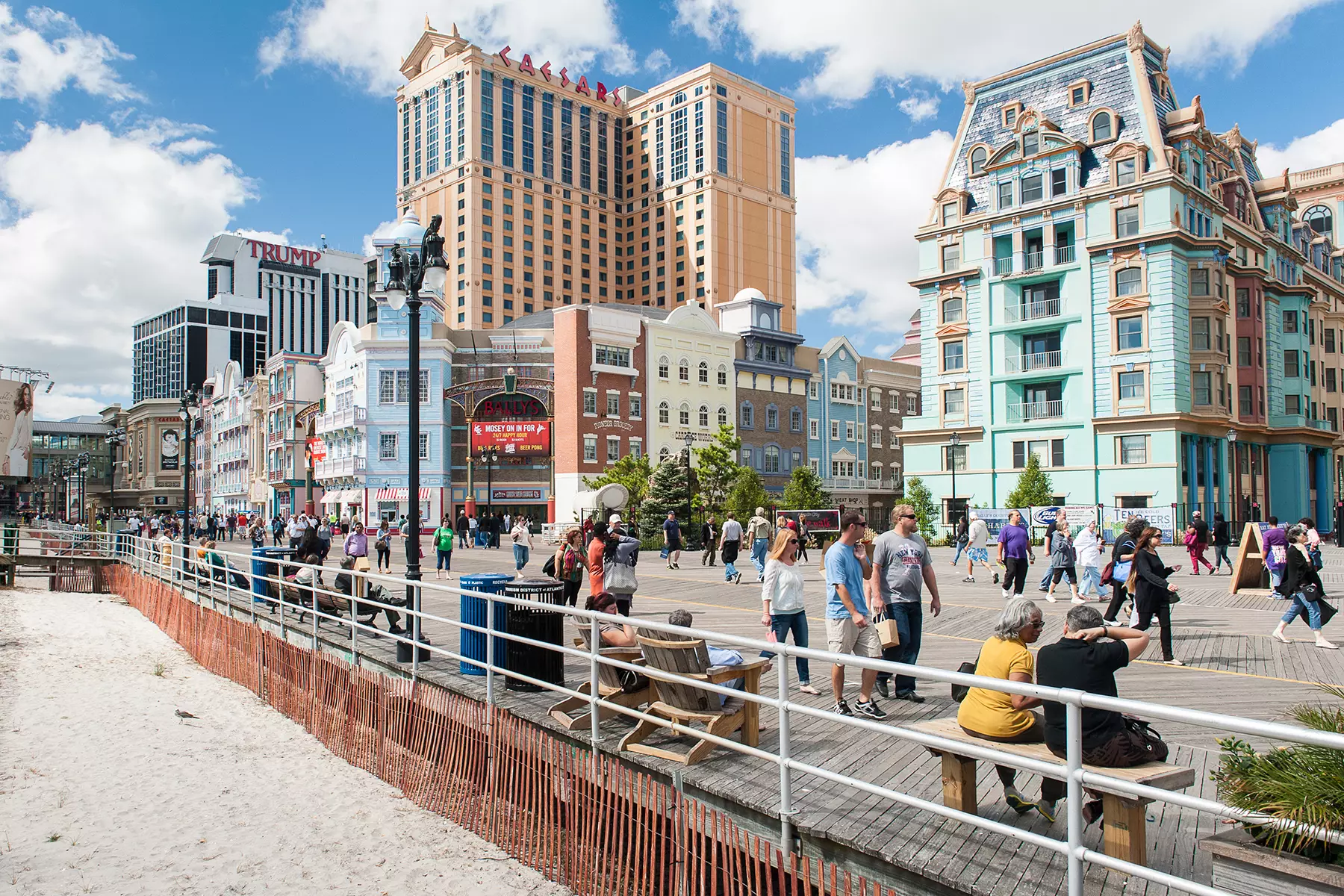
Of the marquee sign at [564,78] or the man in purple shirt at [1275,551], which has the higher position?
the marquee sign at [564,78]

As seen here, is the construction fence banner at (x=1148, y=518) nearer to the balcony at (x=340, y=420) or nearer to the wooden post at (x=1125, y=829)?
the wooden post at (x=1125, y=829)

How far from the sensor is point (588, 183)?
409 feet

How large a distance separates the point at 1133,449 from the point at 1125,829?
147 ft

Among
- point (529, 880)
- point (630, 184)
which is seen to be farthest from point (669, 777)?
point (630, 184)

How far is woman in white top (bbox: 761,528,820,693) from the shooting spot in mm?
8727

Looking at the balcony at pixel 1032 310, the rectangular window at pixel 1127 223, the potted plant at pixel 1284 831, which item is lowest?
the potted plant at pixel 1284 831

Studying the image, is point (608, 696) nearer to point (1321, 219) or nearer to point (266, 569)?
point (266, 569)

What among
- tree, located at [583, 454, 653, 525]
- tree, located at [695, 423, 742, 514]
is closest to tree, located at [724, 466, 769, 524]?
tree, located at [695, 423, 742, 514]

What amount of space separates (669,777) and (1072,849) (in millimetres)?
3136

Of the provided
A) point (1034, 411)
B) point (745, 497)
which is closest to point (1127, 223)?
point (1034, 411)

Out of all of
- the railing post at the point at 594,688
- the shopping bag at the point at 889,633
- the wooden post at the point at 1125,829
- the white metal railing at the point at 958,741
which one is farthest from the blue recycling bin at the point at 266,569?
the wooden post at the point at 1125,829

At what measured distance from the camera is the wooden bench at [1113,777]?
13.1ft

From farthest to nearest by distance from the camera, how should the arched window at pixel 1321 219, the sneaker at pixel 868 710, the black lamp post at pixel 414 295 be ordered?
the arched window at pixel 1321 219 → the black lamp post at pixel 414 295 → the sneaker at pixel 868 710

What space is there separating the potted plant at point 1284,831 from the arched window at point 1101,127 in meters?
48.7
